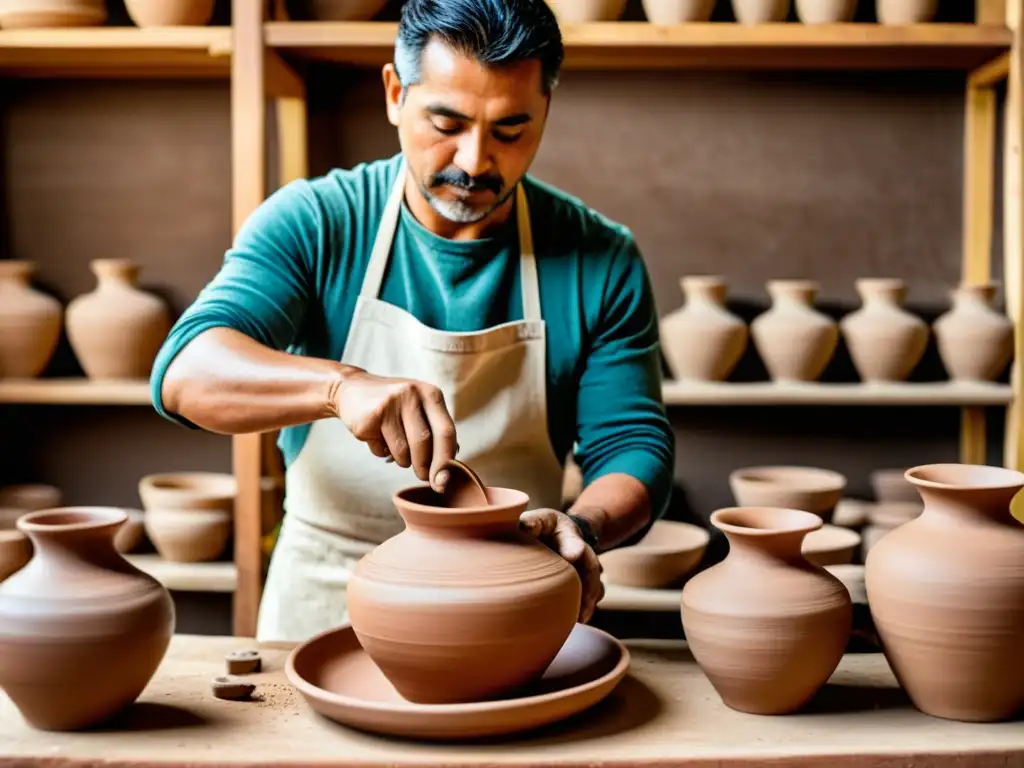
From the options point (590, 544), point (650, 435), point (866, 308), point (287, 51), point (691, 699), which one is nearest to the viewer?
point (691, 699)

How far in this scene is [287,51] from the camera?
10.2ft

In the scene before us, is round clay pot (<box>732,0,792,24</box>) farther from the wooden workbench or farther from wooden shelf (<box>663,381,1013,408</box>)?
the wooden workbench

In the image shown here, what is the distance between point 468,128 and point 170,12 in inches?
61.8

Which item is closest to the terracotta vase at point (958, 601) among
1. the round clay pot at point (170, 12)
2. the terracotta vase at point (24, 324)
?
the round clay pot at point (170, 12)

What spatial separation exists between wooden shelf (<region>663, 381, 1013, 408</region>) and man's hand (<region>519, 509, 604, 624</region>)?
164 cm

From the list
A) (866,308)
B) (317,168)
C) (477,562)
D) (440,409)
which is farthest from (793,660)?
(317,168)

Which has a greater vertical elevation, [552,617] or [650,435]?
[650,435]

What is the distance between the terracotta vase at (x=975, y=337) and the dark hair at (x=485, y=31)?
1823mm

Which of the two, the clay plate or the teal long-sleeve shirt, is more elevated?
the teal long-sleeve shirt

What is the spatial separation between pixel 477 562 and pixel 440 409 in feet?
0.72

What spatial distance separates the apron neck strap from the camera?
2146 millimetres

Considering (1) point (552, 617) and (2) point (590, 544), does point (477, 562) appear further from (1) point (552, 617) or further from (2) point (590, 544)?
(2) point (590, 544)

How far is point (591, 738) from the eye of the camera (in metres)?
1.44

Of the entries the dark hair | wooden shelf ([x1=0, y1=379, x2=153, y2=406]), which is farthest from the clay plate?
wooden shelf ([x1=0, y1=379, x2=153, y2=406])
